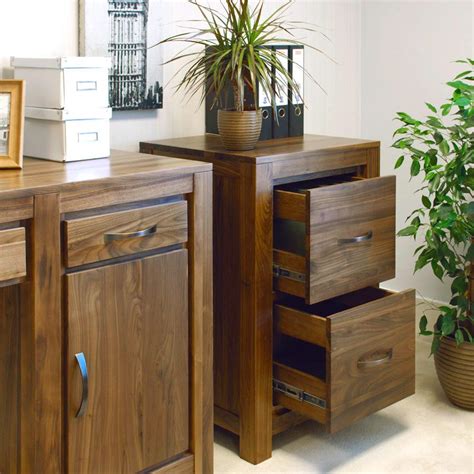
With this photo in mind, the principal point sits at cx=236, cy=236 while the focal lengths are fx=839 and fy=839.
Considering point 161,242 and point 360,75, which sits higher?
point 360,75

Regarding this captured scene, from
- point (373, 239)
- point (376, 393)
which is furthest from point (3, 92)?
point (376, 393)

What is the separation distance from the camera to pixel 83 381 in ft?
5.93

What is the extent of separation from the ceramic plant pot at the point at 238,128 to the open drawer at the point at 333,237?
164mm

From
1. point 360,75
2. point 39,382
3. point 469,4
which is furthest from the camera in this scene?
point 360,75

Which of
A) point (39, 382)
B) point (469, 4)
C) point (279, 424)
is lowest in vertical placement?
point (279, 424)

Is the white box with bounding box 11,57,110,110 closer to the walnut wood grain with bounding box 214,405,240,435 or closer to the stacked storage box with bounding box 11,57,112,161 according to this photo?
the stacked storage box with bounding box 11,57,112,161

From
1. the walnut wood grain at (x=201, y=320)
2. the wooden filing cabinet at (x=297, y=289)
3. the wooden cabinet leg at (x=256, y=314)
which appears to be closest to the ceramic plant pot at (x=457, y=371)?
the wooden filing cabinet at (x=297, y=289)

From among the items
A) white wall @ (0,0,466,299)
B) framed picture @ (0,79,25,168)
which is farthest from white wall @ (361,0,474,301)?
framed picture @ (0,79,25,168)

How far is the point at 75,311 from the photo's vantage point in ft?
5.85

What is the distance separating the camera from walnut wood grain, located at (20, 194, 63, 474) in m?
1.69

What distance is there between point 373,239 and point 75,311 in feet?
3.14

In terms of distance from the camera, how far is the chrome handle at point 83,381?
1802mm

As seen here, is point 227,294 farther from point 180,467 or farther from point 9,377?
point 9,377

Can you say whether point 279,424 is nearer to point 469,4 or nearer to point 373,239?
point 373,239
